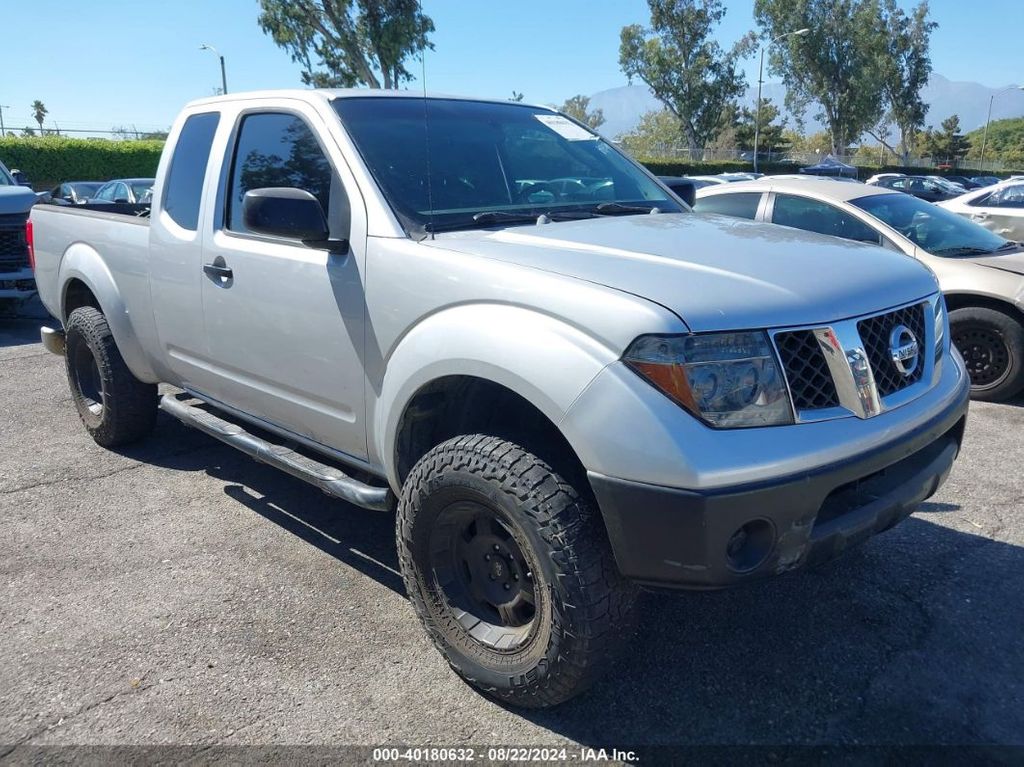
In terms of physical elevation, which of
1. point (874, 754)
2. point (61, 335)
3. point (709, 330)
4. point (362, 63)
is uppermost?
point (362, 63)

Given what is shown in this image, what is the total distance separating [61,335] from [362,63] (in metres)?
30.3

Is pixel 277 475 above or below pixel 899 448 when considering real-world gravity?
below

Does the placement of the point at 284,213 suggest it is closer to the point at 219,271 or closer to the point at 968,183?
the point at 219,271

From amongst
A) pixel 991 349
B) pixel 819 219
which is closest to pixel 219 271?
pixel 819 219

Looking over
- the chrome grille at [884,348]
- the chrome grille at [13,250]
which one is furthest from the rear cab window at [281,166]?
the chrome grille at [13,250]

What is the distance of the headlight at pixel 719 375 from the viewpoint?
7.12 ft

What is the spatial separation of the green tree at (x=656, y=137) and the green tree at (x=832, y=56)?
898cm

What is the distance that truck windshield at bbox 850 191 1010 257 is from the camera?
6613 millimetres

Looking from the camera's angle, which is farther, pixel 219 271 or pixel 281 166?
pixel 219 271

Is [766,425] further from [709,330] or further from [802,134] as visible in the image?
[802,134]

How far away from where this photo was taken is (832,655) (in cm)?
299

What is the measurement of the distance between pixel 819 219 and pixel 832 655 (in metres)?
4.74

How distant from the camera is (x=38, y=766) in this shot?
248 centimetres

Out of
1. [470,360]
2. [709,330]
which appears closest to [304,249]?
[470,360]
